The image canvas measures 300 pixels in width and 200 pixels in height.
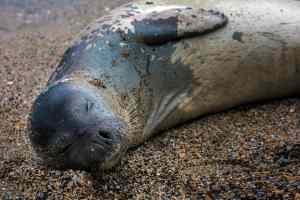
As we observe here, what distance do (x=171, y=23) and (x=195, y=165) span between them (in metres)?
0.88

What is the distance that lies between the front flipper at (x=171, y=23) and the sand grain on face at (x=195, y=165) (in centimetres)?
56

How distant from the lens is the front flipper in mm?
2639

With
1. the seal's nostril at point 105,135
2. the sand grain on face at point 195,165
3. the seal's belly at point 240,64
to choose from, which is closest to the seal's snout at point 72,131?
the seal's nostril at point 105,135

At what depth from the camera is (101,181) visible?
2.22 m

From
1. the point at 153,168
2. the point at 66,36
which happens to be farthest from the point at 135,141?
the point at 66,36

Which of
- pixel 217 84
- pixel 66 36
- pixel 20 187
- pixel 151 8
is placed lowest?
pixel 66 36

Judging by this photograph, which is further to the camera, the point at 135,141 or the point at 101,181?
the point at 135,141

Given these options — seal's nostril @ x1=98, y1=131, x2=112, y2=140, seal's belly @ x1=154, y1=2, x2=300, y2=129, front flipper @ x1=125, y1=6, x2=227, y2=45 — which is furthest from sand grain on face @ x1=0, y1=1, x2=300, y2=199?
front flipper @ x1=125, y1=6, x2=227, y2=45

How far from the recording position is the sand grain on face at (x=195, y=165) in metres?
2.14

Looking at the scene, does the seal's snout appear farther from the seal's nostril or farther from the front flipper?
the front flipper

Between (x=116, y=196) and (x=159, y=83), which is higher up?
(x=159, y=83)

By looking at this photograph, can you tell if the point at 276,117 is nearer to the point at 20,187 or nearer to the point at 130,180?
the point at 130,180

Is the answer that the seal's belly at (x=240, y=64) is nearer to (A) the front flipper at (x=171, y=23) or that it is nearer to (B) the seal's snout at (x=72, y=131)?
(A) the front flipper at (x=171, y=23)

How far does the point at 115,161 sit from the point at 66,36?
9.60ft
